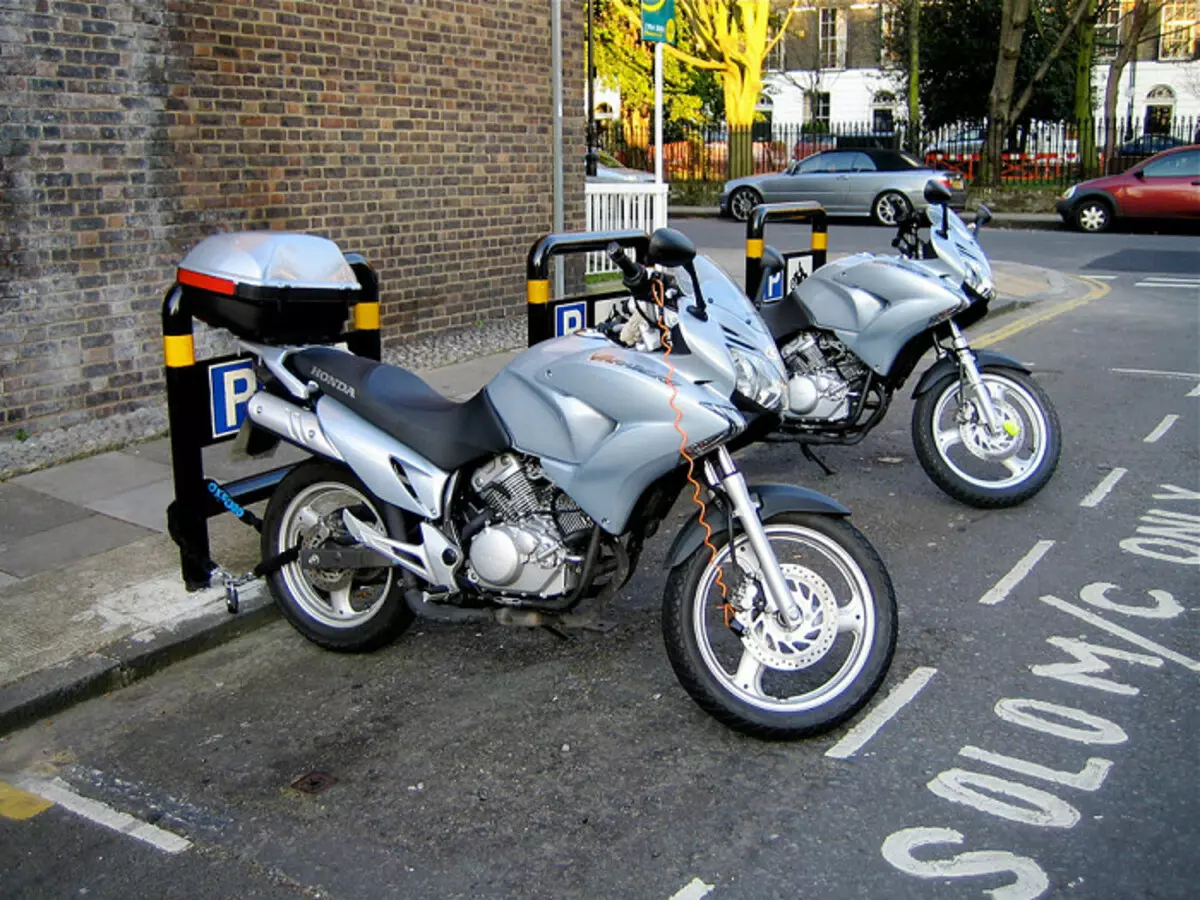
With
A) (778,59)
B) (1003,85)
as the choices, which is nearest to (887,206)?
(1003,85)

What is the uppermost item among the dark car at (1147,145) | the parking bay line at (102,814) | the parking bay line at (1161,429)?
the dark car at (1147,145)

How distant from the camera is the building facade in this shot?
2200 inches

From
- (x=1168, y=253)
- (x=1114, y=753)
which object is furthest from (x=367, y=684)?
(x=1168, y=253)

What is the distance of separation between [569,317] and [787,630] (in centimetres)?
299

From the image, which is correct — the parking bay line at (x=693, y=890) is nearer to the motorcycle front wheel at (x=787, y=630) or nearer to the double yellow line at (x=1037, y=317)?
the motorcycle front wheel at (x=787, y=630)

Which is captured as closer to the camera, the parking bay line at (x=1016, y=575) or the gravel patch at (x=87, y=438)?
the parking bay line at (x=1016, y=575)

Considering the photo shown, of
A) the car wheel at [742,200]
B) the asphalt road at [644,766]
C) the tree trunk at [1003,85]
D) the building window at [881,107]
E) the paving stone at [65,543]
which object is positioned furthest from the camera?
the building window at [881,107]

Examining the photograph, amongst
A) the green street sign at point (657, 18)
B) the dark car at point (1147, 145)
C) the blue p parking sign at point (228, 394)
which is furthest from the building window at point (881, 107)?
the blue p parking sign at point (228, 394)

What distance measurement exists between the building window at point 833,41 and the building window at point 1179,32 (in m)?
14.1

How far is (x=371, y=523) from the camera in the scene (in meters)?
4.78

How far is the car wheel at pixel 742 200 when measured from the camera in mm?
27219

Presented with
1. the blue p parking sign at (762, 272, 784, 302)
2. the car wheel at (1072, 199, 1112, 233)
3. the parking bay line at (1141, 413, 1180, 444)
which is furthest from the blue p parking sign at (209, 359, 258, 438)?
the car wheel at (1072, 199, 1112, 233)

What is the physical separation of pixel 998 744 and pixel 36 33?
6012 millimetres

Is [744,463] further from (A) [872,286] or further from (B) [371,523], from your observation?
(B) [371,523]
